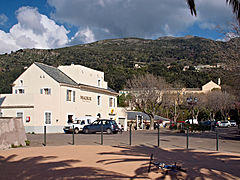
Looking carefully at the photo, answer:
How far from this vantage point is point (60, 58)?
108 meters

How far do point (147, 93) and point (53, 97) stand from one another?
1788 centimetres

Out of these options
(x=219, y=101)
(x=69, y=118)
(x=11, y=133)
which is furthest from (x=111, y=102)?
(x=11, y=133)

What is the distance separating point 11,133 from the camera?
1833 centimetres

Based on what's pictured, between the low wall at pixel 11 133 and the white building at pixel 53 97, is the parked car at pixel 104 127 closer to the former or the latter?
the white building at pixel 53 97

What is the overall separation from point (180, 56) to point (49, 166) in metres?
130

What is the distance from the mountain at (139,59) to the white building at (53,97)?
1636cm

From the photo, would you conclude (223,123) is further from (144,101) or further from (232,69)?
(232,69)

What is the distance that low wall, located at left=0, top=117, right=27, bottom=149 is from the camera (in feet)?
57.8

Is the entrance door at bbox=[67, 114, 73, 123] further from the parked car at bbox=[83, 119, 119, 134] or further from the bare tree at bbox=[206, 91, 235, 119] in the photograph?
the bare tree at bbox=[206, 91, 235, 119]

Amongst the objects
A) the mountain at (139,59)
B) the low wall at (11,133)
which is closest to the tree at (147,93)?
the mountain at (139,59)

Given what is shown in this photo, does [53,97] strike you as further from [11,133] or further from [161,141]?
[11,133]

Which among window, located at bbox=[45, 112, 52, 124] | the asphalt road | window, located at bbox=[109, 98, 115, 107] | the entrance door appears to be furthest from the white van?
window, located at bbox=[109, 98, 115, 107]

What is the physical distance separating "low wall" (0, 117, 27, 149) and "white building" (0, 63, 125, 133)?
55.6ft

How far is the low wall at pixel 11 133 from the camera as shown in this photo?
17.6 meters
